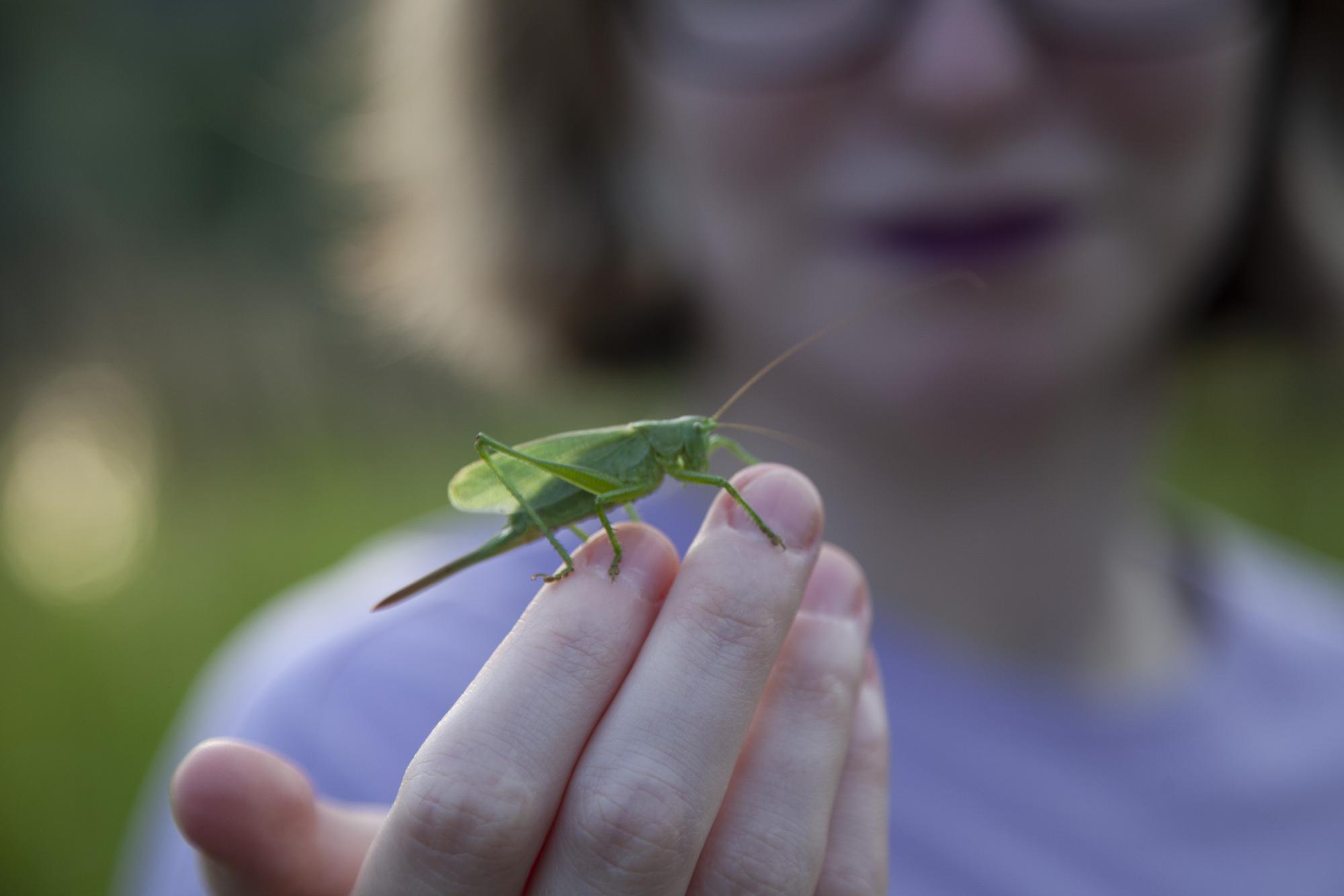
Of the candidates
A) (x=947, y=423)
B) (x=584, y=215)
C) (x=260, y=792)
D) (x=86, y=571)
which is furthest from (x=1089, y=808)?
(x=86, y=571)

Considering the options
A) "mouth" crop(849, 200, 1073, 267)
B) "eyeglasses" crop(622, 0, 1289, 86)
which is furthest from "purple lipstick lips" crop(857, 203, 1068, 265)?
"eyeglasses" crop(622, 0, 1289, 86)

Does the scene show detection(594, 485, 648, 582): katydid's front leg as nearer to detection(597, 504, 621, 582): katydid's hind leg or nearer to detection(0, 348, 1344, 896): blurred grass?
detection(597, 504, 621, 582): katydid's hind leg

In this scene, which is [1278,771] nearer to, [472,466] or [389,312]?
[472,466]

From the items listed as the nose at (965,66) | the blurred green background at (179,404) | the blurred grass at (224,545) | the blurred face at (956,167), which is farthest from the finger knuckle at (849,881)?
the blurred grass at (224,545)

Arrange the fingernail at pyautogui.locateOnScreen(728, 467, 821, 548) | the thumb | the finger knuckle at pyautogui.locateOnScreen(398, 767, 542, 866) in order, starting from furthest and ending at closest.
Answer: the fingernail at pyautogui.locateOnScreen(728, 467, 821, 548), the thumb, the finger knuckle at pyautogui.locateOnScreen(398, 767, 542, 866)

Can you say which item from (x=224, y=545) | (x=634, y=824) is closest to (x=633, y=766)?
(x=634, y=824)
